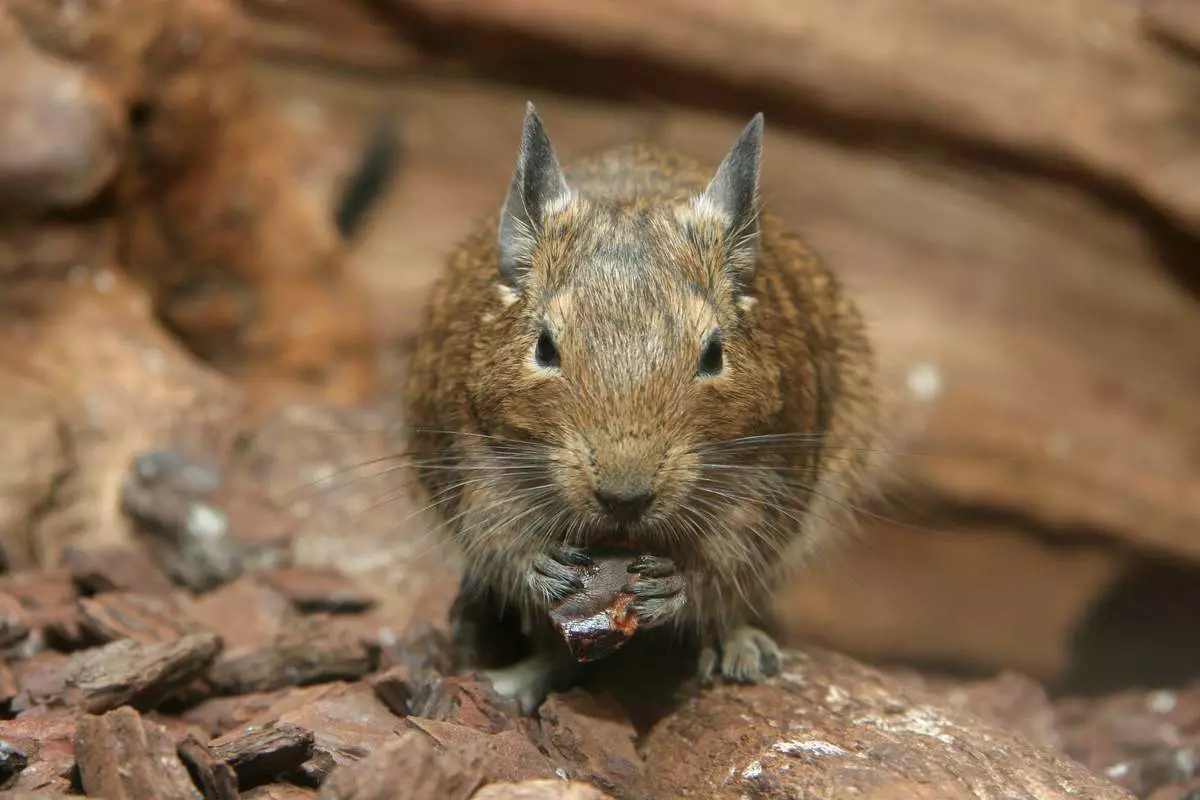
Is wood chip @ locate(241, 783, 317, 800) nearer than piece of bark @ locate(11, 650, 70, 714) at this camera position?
Yes

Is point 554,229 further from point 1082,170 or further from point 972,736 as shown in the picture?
point 1082,170

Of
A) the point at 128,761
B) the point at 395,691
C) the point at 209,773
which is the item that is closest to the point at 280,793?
the point at 209,773

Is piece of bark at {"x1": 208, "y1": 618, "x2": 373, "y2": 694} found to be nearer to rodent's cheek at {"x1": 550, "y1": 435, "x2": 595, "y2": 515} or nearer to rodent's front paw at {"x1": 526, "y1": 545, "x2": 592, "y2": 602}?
rodent's front paw at {"x1": 526, "y1": 545, "x2": 592, "y2": 602}

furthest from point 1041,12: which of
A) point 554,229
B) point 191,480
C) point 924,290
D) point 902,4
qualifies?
point 191,480

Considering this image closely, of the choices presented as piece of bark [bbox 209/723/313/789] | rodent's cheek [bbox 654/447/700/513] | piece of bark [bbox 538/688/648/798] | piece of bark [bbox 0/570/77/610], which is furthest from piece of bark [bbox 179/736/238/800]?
piece of bark [bbox 0/570/77/610]

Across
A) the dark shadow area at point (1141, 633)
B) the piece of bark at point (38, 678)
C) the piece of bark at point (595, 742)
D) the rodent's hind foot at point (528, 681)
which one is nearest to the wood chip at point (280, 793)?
the piece of bark at point (595, 742)
